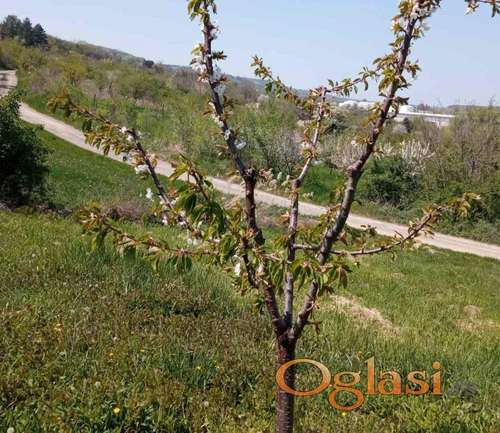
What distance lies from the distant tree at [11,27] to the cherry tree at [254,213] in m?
87.3

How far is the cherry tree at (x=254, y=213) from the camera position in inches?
95.8

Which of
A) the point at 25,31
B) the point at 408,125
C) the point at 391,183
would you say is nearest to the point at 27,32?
the point at 25,31

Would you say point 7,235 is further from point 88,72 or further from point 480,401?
point 88,72

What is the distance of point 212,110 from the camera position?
2.75 metres

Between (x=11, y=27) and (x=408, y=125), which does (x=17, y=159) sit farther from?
(x=11, y=27)

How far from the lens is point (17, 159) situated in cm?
1177

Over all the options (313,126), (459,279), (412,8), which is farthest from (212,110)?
(459,279)

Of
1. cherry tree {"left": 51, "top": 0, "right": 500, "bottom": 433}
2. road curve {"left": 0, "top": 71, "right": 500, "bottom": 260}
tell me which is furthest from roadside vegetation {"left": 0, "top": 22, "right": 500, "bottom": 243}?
cherry tree {"left": 51, "top": 0, "right": 500, "bottom": 433}

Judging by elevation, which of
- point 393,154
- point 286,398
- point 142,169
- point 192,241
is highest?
point 142,169

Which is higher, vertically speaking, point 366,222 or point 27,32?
point 27,32

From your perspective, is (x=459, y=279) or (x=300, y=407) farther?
(x=459, y=279)

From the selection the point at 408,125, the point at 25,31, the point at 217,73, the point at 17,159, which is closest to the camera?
the point at 217,73

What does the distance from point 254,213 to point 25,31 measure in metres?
90.2

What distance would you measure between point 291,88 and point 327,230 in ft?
3.81
